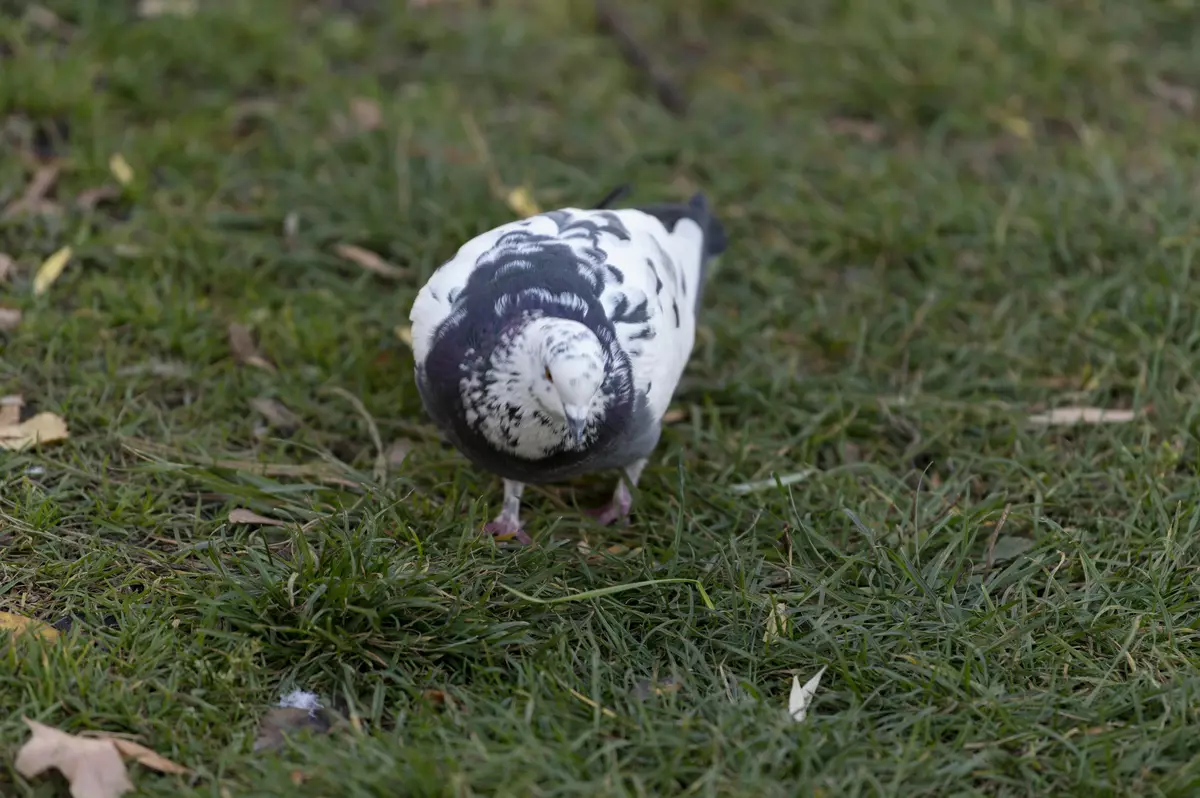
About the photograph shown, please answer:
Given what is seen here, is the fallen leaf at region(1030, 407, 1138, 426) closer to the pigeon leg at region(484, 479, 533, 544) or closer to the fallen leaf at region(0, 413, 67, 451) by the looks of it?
the pigeon leg at region(484, 479, 533, 544)

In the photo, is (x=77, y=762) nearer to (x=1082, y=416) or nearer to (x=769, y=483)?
(x=769, y=483)

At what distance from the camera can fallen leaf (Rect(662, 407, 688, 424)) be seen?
15.7 feet

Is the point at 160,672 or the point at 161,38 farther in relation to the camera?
the point at 161,38

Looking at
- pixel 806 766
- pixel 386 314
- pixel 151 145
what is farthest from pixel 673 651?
pixel 151 145

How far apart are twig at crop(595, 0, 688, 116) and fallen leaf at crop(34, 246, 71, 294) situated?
10.5ft

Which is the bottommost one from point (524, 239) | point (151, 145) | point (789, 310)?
point (789, 310)

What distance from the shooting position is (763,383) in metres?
4.83

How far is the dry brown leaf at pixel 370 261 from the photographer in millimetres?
5266

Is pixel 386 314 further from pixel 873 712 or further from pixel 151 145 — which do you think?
pixel 873 712

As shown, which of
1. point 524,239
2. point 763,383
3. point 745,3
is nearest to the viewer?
point 524,239

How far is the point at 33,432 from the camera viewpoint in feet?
13.9

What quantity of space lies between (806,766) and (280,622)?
156cm

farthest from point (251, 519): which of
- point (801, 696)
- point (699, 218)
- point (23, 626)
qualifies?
point (699, 218)

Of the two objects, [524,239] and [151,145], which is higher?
[524,239]
